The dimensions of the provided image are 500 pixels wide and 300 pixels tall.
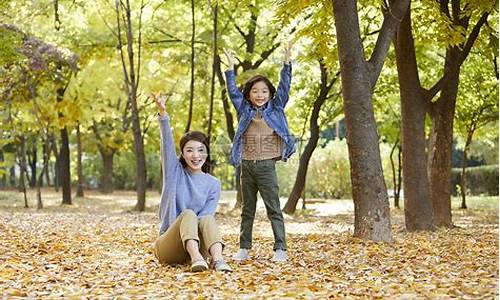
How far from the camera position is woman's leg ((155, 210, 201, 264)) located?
587 centimetres

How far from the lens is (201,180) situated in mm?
6285

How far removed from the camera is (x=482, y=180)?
33.2 m

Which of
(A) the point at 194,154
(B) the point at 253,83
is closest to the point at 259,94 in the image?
(B) the point at 253,83

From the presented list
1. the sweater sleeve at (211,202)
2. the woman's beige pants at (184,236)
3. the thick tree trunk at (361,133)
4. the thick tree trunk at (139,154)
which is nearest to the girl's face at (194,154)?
the sweater sleeve at (211,202)

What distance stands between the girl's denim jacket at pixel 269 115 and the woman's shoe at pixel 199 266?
1.14m

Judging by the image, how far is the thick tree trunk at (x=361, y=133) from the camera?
7.79 meters

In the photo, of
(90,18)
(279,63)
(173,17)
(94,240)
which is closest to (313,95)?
(279,63)

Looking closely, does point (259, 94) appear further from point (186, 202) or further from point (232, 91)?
point (186, 202)

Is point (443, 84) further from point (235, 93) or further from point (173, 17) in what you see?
point (173, 17)

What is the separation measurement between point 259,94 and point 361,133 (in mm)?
1676

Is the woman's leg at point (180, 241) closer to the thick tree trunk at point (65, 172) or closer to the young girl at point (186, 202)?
the young girl at point (186, 202)

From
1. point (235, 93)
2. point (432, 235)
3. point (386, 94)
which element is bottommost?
point (432, 235)

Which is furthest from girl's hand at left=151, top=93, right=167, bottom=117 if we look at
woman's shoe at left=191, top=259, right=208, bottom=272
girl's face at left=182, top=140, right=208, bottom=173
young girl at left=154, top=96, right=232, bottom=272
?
woman's shoe at left=191, top=259, right=208, bottom=272

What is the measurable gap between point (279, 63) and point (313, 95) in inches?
55.9
